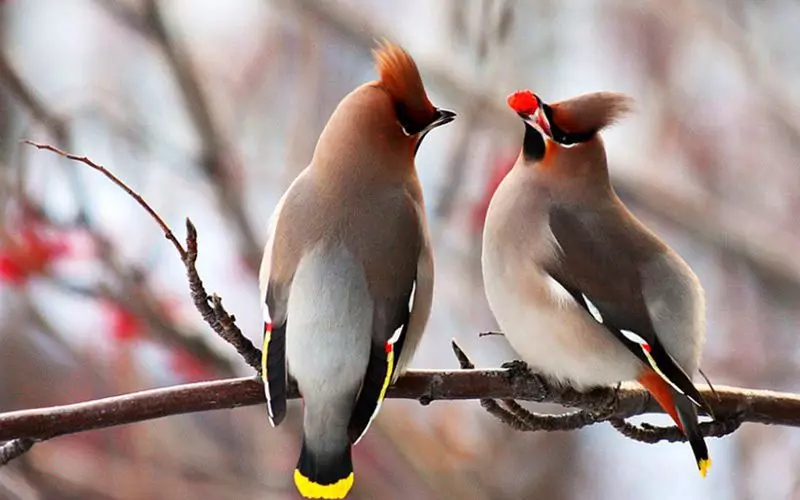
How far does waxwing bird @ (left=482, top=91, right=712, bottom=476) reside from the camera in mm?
1977

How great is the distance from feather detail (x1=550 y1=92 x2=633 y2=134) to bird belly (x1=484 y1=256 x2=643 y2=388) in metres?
0.27

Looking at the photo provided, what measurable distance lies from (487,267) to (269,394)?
59cm

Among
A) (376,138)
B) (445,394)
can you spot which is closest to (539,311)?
(445,394)

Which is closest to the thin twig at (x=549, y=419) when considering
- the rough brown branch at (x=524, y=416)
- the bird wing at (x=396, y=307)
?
the rough brown branch at (x=524, y=416)

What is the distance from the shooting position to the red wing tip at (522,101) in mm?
1731

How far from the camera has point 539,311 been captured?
202 cm

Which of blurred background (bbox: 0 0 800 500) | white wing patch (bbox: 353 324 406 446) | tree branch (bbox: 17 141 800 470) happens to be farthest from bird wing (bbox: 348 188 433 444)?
blurred background (bbox: 0 0 800 500)

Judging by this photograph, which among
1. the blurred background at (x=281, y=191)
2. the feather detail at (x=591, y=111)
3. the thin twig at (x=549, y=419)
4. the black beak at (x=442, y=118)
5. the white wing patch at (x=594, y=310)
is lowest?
the blurred background at (x=281, y=191)

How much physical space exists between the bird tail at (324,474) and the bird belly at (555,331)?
46 centimetres

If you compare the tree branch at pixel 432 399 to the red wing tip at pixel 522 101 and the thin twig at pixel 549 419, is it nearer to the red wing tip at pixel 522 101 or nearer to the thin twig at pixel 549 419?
the thin twig at pixel 549 419

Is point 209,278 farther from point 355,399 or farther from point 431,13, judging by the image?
point 355,399

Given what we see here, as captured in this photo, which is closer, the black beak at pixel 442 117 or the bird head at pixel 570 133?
the black beak at pixel 442 117

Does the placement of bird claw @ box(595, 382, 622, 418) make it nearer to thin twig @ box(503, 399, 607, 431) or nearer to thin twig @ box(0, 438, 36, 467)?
thin twig @ box(503, 399, 607, 431)

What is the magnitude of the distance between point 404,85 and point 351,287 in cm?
33
